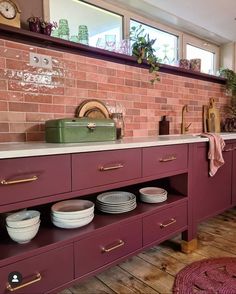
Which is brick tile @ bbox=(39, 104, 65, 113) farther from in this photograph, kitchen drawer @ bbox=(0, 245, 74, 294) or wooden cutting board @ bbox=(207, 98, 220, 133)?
wooden cutting board @ bbox=(207, 98, 220, 133)

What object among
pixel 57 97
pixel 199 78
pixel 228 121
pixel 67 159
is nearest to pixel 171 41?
pixel 199 78

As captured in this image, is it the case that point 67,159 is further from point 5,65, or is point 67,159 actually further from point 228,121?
point 228,121

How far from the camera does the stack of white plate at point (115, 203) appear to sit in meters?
1.48

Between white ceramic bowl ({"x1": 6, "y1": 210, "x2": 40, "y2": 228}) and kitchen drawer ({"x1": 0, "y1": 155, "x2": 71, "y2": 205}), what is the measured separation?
0.45ft

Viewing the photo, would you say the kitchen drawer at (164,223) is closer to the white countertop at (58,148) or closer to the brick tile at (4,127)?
the white countertop at (58,148)

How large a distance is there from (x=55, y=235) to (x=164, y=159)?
2.65 ft

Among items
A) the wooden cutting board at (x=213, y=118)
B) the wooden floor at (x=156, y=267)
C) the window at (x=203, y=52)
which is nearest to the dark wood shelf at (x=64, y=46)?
the window at (x=203, y=52)

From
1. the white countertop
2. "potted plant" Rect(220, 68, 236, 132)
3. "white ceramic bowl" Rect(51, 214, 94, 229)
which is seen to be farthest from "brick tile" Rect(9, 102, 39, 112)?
"potted plant" Rect(220, 68, 236, 132)

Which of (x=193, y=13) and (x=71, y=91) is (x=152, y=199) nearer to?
(x=71, y=91)

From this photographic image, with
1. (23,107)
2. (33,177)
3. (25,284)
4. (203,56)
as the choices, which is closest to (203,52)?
(203,56)

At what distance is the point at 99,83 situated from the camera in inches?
77.6

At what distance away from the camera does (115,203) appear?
4.86ft

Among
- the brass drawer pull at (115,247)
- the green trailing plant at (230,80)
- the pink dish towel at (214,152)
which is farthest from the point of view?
the green trailing plant at (230,80)

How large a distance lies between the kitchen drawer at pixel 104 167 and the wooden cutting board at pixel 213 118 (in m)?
1.82
